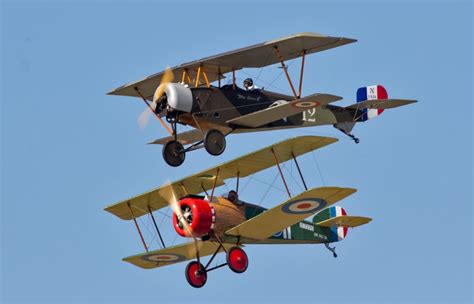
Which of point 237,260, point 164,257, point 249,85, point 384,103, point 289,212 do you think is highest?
point 249,85

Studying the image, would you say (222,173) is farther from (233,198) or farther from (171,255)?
(171,255)

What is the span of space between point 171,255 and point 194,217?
2.86 metres

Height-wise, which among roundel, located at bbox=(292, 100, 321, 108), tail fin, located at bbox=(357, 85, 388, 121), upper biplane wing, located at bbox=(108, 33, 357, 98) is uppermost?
upper biplane wing, located at bbox=(108, 33, 357, 98)

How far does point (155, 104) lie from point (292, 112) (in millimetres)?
2500

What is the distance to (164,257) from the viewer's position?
2547 cm

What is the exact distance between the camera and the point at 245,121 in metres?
22.8

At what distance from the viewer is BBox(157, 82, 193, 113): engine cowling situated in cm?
2247

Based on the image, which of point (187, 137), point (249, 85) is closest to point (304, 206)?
point (249, 85)

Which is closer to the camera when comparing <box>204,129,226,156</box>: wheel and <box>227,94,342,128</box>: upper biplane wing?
<box>227,94,342,128</box>: upper biplane wing

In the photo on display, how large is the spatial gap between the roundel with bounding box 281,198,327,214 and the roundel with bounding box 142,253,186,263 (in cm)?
403

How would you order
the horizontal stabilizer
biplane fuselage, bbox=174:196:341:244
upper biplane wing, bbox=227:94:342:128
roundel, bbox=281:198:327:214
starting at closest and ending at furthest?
roundel, bbox=281:198:327:214 < upper biplane wing, bbox=227:94:342:128 < biplane fuselage, bbox=174:196:341:244 < the horizontal stabilizer

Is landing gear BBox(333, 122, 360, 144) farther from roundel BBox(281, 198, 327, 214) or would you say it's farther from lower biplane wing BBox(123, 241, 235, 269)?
roundel BBox(281, 198, 327, 214)

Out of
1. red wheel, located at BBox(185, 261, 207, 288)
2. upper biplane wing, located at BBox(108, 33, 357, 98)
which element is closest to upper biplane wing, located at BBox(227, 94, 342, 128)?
upper biplane wing, located at BBox(108, 33, 357, 98)

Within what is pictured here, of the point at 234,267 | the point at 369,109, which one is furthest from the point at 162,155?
the point at 369,109
